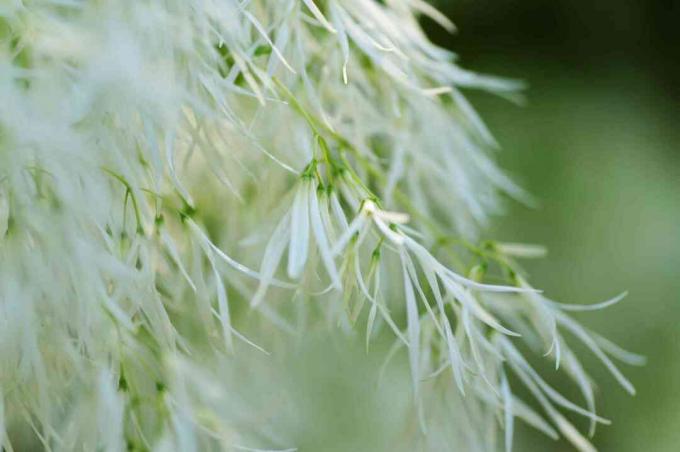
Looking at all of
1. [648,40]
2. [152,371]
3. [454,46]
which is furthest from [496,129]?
[152,371]

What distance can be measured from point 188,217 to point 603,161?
2.68ft

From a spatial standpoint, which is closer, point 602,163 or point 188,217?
point 188,217

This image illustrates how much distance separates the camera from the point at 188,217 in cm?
36

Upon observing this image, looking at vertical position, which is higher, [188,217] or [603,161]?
[188,217]

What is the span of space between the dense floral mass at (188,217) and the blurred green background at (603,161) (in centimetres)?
54

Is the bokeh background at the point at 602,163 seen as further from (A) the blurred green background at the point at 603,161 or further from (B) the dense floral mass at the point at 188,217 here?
(B) the dense floral mass at the point at 188,217

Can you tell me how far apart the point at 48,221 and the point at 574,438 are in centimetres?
21

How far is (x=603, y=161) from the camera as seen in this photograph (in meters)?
1.11

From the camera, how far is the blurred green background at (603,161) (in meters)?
1.01

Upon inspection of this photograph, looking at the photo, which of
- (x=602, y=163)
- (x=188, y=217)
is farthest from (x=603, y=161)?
(x=188, y=217)

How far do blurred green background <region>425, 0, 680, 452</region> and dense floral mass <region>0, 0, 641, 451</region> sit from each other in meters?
0.54

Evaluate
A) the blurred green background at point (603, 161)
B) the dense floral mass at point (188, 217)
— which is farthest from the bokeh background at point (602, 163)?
the dense floral mass at point (188, 217)

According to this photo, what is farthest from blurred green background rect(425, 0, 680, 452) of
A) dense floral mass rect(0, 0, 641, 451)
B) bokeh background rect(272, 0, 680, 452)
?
dense floral mass rect(0, 0, 641, 451)

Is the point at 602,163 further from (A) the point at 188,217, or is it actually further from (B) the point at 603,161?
(A) the point at 188,217
